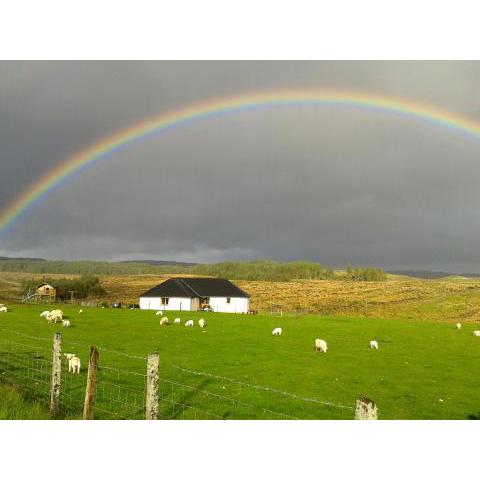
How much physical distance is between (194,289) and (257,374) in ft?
204

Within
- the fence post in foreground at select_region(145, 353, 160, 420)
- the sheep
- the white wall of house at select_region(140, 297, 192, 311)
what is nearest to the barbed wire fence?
the fence post in foreground at select_region(145, 353, 160, 420)

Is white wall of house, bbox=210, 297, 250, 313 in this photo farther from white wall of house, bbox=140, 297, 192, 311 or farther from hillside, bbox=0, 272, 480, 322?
white wall of house, bbox=140, 297, 192, 311

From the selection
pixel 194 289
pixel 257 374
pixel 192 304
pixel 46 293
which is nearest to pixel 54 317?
pixel 257 374

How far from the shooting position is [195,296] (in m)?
78.7

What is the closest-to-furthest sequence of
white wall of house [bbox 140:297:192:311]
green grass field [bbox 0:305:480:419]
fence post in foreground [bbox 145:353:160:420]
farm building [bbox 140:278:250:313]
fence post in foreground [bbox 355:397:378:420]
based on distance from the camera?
fence post in foreground [bbox 355:397:378:420] → fence post in foreground [bbox 145:353:160:420] → green grass field [bbox 0:305:480:419] → white wall of house [bbox 140:297:192:311] → farm building [bbox 140:278:250:313]

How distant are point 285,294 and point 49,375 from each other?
330 feet

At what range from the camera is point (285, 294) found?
379ft

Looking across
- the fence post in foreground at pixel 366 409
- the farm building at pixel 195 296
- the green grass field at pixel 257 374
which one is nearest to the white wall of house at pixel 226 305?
the farm building at pixel 195 296

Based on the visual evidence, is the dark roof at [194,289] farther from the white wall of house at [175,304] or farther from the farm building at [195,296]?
the white wall of house at [175,304]

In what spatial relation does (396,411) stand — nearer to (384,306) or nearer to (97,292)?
(384,306)

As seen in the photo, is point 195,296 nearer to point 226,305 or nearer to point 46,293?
point 226,305

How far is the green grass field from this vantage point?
14727mm

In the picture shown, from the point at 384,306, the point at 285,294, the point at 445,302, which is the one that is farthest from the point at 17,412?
the point at 285,294

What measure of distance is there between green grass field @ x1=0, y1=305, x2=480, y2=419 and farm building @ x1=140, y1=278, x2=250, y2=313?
39.1 meters
